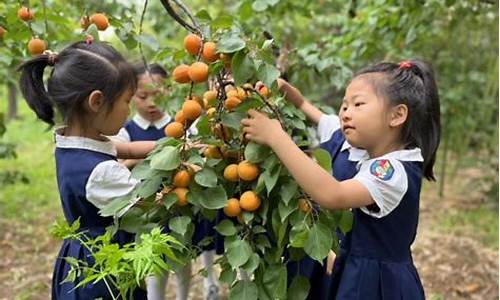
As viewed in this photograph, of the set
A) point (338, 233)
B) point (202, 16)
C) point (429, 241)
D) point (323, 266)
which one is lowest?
point (429, 241)

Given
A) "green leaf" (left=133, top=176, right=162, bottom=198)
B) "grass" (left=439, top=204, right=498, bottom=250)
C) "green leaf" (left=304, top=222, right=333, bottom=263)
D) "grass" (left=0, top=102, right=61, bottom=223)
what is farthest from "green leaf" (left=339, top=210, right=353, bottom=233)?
"grass" (left=439, top=204, right=498, bottom=250)

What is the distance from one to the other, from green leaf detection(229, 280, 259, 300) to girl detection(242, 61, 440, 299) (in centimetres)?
26

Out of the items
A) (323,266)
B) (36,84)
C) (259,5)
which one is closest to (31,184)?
(259,5)

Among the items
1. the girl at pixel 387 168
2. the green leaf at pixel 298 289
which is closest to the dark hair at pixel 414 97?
the girl at pixel 387 168

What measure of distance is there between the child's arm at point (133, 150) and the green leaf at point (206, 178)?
1.76 ft

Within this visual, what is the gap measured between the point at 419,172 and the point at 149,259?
2.47 feet

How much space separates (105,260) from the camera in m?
1.23

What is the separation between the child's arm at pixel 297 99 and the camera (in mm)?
1835

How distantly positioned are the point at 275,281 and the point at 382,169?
1.22ft

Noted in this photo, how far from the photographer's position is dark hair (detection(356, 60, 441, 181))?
60.9 inches

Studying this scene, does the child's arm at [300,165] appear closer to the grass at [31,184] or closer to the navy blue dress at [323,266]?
the navy blue dress at [323,266]

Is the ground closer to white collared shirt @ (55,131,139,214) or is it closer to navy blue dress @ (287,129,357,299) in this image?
white collared shirt @ (55,131,139,214)

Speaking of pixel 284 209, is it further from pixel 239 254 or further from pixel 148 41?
pixel 148 41

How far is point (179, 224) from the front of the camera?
1.41 m
